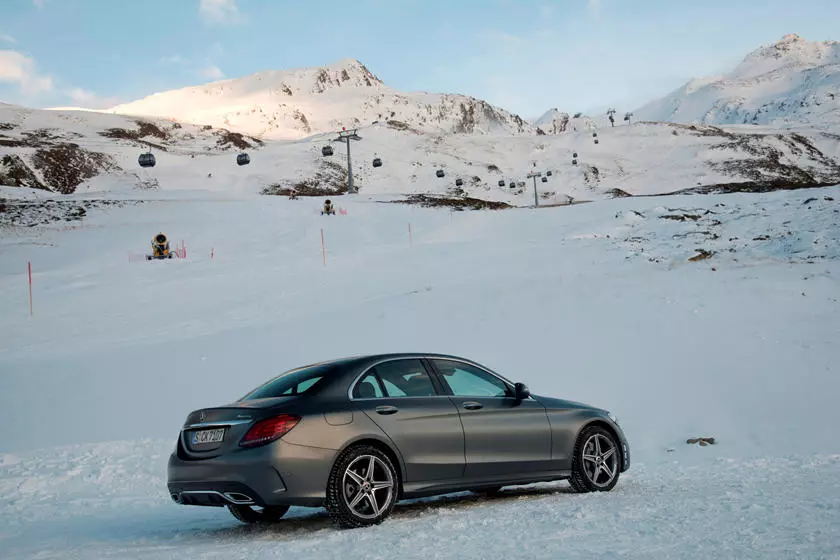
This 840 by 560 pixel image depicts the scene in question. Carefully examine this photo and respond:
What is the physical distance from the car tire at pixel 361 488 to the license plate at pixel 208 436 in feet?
3.02

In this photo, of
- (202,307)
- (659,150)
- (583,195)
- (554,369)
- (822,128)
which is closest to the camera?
(554,369)

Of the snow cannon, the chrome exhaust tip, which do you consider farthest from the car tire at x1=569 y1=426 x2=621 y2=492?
the snow cannon

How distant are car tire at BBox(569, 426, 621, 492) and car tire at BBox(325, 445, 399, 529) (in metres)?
2.19

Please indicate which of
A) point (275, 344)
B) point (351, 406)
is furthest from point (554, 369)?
point (351, 406)

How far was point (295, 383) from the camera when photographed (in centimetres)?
734

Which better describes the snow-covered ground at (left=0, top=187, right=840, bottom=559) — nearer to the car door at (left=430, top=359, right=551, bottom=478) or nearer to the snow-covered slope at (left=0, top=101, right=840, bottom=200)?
the car door at (left=430, top=359, right=551, bottom=478)

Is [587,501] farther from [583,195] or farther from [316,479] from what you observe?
[583,195]

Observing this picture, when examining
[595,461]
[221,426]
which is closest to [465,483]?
[595,461]

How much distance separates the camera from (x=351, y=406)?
698 centimetres

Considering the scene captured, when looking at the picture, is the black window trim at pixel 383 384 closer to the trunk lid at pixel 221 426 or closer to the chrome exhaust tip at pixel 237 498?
the trunk lid at pixel 221 426

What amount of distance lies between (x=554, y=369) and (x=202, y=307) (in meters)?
13.1

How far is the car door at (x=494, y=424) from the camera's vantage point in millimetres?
7703

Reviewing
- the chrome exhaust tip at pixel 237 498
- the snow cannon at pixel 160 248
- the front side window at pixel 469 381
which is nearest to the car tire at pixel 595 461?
the front side window at pixel 469 381

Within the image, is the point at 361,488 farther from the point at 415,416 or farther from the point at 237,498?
the point at 237,498
